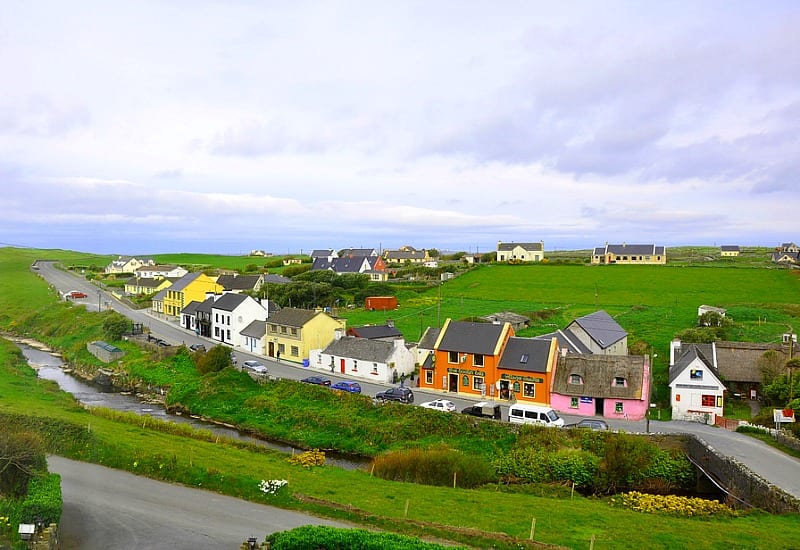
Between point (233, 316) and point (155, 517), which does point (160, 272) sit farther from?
point (155, 517)

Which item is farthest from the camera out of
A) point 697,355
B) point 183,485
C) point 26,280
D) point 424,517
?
point 26,280

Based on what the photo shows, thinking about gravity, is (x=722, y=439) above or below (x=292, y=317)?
below

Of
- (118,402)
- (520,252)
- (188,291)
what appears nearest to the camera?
(118,402)

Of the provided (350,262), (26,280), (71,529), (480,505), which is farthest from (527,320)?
(26,280)

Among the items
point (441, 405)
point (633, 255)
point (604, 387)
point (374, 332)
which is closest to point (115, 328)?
point (374, 332)

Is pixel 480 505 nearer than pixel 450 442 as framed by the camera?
Yes

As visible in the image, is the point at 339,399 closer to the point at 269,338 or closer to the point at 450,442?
the point at 450,442

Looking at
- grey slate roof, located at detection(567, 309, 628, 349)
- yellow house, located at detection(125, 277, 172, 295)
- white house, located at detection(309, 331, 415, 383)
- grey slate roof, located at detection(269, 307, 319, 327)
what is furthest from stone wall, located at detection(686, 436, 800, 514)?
yellow house, located at detection(125, 277, 172, 295)

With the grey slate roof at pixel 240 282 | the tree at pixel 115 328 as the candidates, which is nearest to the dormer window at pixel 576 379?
the tree at pixel 115 328
